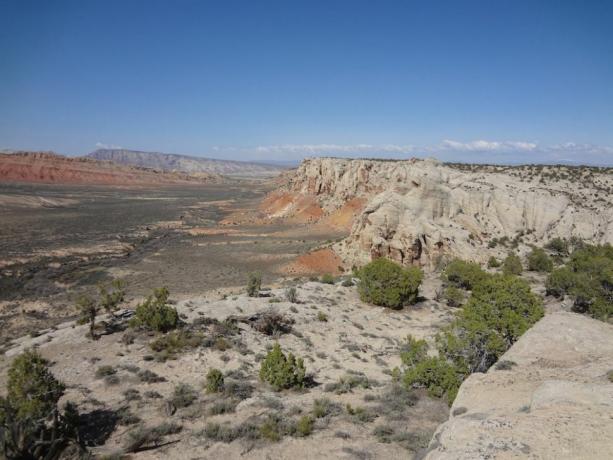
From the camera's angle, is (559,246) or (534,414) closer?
(534,414)

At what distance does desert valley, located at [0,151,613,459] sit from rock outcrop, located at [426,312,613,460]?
4 centimetres

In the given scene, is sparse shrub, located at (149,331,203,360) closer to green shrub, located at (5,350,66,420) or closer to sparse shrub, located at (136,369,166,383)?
sparse shrub, located at (136,369,166,383)

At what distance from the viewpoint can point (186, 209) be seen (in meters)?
88.8

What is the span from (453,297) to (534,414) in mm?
17898

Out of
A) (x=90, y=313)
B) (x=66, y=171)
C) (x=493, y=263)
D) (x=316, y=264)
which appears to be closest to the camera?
(x=90, y=313)

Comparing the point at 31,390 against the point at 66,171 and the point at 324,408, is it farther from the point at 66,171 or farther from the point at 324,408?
the point at 66,171

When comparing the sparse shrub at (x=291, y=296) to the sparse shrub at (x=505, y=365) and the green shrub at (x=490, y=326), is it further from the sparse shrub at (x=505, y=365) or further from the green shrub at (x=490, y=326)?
the sparse shrub at (x=505, y=365)

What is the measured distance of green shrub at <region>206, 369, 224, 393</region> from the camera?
12.5 meters

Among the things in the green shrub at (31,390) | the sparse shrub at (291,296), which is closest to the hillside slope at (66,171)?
the sparse shrub at (291,296)

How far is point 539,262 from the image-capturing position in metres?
27.7

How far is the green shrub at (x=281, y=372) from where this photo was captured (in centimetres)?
1291

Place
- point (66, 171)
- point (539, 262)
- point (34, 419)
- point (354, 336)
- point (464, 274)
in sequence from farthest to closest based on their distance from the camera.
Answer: point (66, 171) → point (539, 262) → point (464, 274) → point (354, 336) → point (34, 419)

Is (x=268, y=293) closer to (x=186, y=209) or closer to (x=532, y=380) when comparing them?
(x=532, y=380)

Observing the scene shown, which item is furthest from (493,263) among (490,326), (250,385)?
(250,385)
